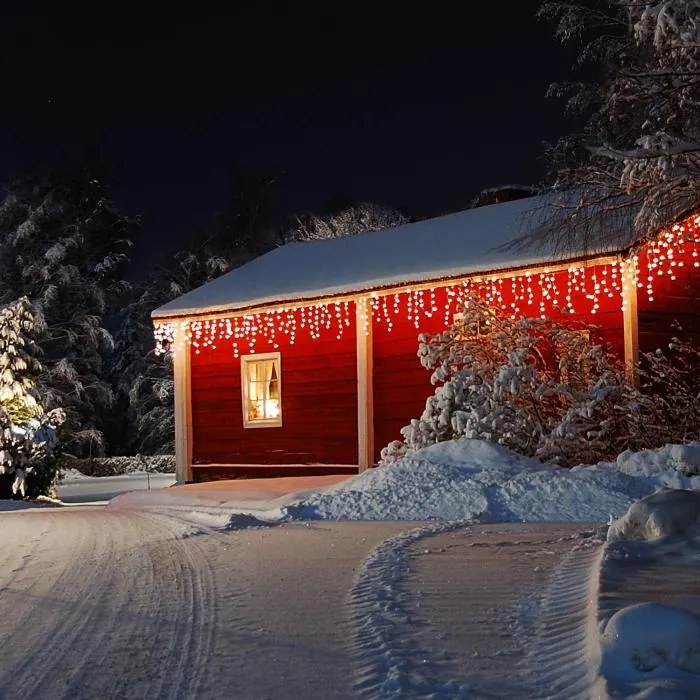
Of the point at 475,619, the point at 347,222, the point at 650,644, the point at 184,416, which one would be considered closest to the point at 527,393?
the point at 184,416

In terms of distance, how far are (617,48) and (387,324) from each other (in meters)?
7.40

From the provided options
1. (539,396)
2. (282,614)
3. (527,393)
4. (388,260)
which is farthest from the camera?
(388,260)

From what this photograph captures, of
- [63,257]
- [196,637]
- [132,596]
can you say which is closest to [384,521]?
[132,596]

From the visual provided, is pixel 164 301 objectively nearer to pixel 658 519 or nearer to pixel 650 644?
pixel 658 519

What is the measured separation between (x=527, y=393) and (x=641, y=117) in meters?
4.83

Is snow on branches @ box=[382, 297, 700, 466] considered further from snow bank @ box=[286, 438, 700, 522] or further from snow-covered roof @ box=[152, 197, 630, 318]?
snow bank @ box=[286, 438, 700, 522]

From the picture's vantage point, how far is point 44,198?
35312mm

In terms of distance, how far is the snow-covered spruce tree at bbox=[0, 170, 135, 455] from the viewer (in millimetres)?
→ 33750

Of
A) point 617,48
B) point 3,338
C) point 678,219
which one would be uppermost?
point 617,48

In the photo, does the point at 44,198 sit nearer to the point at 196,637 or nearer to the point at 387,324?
the point at 387,324

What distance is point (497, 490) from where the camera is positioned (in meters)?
11.1

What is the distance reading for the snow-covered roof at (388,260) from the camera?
16188mm

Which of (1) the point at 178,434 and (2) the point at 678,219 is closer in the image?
(2) the point at 678,219

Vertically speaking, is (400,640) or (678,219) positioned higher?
(678,219)
